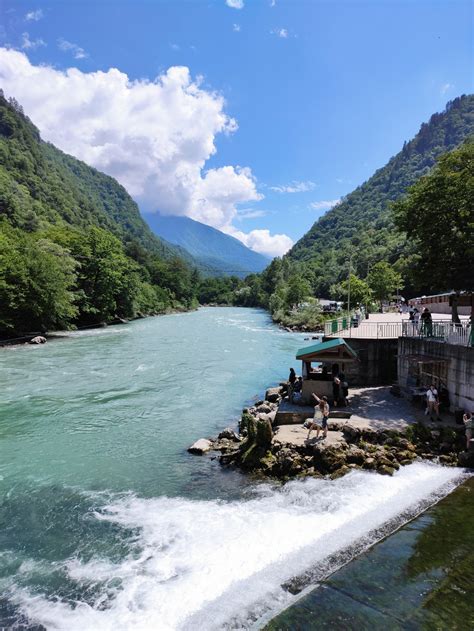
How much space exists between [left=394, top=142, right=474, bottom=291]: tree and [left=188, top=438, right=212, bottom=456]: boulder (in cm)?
1328

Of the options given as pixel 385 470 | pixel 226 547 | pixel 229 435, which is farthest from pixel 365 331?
pixel 226 547

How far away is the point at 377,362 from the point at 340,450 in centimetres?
1120

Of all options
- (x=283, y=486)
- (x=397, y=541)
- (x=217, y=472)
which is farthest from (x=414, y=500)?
(x=217, y=472)

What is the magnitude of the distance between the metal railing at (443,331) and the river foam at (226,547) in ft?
19.0

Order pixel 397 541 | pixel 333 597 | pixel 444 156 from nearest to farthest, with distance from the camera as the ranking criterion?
pixel 333 597
pixel 397 541
pixel 444 156

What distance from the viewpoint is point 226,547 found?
385 inches

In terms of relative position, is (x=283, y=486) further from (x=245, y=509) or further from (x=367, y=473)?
(x=367, y=473)

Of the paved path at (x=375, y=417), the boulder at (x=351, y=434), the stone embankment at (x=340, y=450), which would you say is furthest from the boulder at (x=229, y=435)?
the boulder at (x=351, y=434)

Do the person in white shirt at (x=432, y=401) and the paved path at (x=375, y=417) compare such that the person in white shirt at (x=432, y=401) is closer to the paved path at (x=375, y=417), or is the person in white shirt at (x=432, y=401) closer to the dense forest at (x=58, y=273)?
the paved path at (x=375, y=417)

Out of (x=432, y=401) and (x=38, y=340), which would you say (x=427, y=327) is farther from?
(x=38, y=340)

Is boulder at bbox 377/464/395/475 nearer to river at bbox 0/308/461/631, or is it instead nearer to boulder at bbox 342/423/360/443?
river at bbox 0/308/461/631

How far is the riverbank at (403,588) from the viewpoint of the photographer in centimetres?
735

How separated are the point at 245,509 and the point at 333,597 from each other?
3.89m

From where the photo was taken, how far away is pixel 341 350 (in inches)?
754
